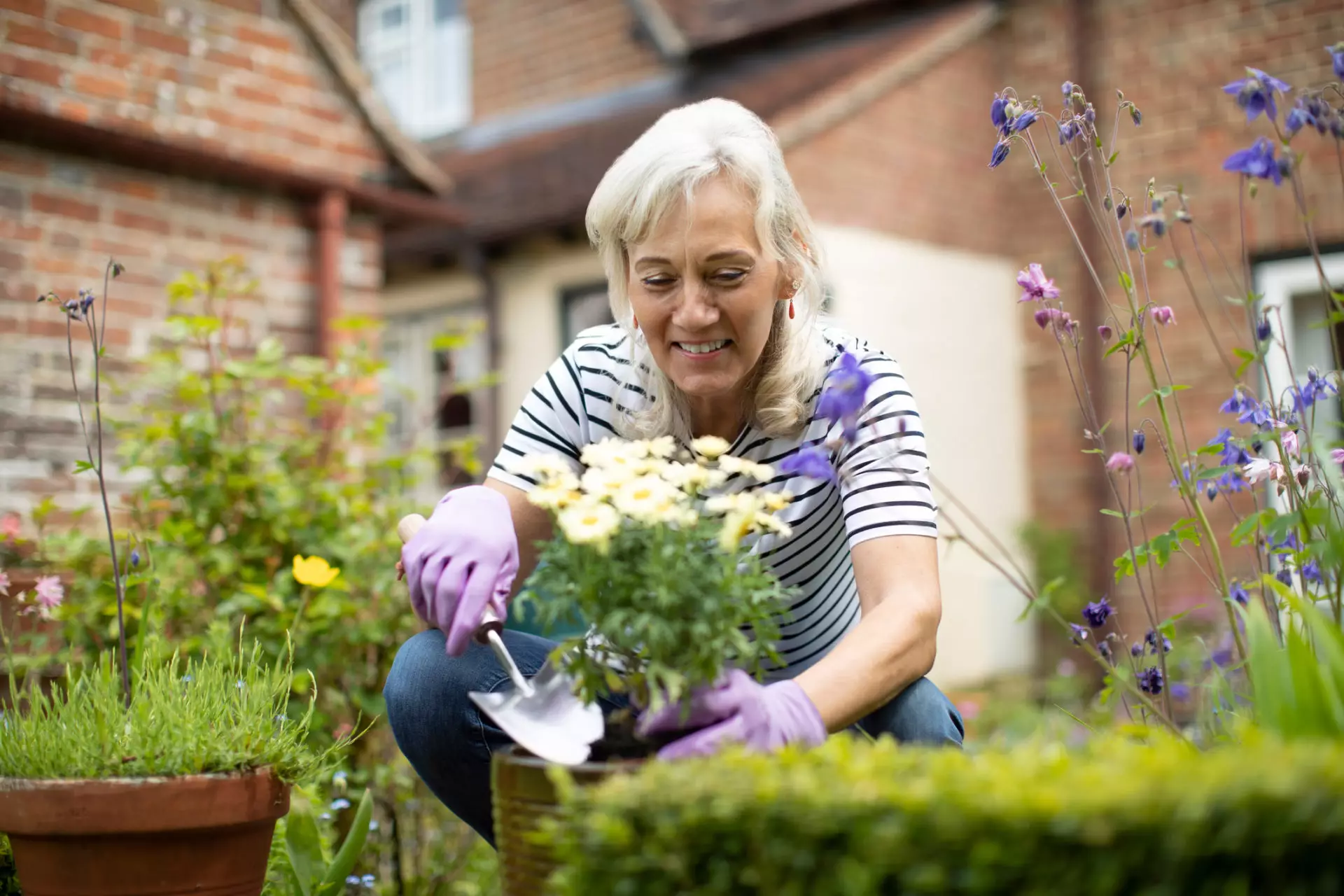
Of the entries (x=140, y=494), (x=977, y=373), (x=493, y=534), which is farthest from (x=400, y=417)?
(x=493, y=534)

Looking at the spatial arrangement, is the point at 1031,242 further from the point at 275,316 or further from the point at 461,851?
the point at 461,851

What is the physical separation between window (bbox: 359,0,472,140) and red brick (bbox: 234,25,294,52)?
5.24m

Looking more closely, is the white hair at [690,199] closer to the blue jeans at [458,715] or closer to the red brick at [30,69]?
the blue jeans at [458,715]

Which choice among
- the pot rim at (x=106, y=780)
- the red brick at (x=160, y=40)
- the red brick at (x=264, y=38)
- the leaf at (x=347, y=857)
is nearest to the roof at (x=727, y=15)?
the red brick at (x=264, y=38)

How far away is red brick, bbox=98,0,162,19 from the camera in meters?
4.05

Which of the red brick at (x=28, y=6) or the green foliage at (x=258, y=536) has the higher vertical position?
the red brick at (x=28, y=6)

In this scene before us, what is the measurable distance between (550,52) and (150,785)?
8.39 m

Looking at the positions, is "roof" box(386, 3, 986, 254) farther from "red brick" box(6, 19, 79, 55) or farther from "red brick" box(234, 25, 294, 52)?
"red brick" box(6, 19, 79, 55)

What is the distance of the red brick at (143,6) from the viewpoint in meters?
4.05

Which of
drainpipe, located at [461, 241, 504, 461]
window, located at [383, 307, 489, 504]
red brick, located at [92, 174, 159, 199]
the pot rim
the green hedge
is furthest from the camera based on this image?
window, located at [383, 307, 489, 504]

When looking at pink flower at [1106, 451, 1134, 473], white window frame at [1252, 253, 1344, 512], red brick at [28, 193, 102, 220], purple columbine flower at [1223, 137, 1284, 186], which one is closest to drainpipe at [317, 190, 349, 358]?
red brick at [28, 193, 102, 220]

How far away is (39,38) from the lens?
12.6 feet

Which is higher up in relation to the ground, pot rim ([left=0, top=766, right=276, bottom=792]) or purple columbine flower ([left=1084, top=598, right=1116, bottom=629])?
purple columbine flower ([left=1084, top=598, right=1116, bottom=629])

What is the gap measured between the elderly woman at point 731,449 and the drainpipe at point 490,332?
222 inches
